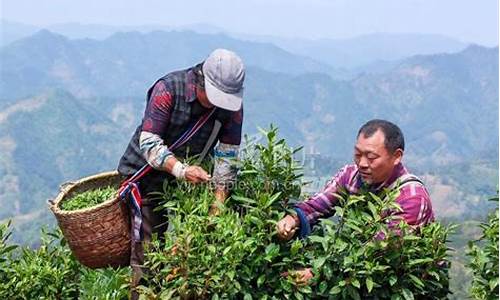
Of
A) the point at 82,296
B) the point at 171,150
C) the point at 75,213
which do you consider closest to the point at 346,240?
the point at 171,150

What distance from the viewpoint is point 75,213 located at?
4.23 metres

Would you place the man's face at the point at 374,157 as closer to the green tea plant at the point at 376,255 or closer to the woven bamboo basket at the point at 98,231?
the green tea plant at the point at 376,255

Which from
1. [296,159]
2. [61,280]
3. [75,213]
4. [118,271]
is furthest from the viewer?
[61,280]

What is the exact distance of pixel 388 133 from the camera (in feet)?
12.4

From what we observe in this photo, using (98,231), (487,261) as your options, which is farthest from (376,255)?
(98,231)

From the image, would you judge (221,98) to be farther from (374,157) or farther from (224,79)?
(374,157)

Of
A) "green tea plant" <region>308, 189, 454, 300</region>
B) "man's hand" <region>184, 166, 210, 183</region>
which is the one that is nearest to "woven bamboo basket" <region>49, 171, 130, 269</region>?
"man's hand" <region>184, 166, 210, 183</region>

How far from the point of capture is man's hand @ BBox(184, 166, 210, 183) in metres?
4.01

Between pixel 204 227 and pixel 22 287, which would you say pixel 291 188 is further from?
pixel 22 287

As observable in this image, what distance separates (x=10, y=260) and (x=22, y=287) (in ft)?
0.82

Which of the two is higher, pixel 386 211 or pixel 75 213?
pixel 386 211

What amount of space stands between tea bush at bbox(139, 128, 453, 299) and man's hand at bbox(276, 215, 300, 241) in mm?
40

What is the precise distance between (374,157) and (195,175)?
1023 millimetres

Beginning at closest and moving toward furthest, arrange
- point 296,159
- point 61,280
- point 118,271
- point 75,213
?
point 296,159, point 75,213, point 118,271, point 61,280
